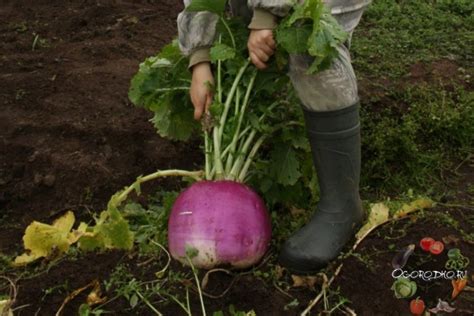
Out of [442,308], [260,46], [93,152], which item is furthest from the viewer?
[93,152]

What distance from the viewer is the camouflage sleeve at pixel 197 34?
2684mm

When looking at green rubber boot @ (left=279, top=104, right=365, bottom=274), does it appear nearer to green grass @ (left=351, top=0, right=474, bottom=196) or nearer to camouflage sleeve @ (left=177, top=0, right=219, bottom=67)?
camouflage sleeve @ (left=177, top=0, right=219, bottom=67)

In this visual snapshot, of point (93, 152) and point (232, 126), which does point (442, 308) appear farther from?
point (93, 152)

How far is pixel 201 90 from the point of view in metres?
2.63

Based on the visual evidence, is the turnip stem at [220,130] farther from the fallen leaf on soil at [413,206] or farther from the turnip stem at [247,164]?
the fallen leaf on soil at [413,206]

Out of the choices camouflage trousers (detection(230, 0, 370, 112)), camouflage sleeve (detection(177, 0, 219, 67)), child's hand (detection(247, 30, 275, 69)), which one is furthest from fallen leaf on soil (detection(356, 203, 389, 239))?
camouflage sleeve (detection(177, 0, 219, 67))

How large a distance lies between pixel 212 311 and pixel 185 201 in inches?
15.3

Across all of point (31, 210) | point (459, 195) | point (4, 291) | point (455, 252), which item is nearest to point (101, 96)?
point (31, 210)

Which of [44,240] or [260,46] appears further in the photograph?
[44,240]

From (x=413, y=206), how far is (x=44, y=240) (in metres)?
1.34

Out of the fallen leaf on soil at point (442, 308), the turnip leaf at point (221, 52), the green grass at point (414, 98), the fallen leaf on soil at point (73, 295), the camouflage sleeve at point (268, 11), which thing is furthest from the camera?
the green grass at point (414, 98)

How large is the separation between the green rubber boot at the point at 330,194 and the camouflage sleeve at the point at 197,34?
1.59 ft

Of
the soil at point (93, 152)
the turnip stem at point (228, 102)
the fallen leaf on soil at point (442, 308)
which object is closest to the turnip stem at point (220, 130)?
the turnip stem at point (228, 102)

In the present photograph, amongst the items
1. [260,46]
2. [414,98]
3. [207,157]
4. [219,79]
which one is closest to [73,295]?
[207,157]
